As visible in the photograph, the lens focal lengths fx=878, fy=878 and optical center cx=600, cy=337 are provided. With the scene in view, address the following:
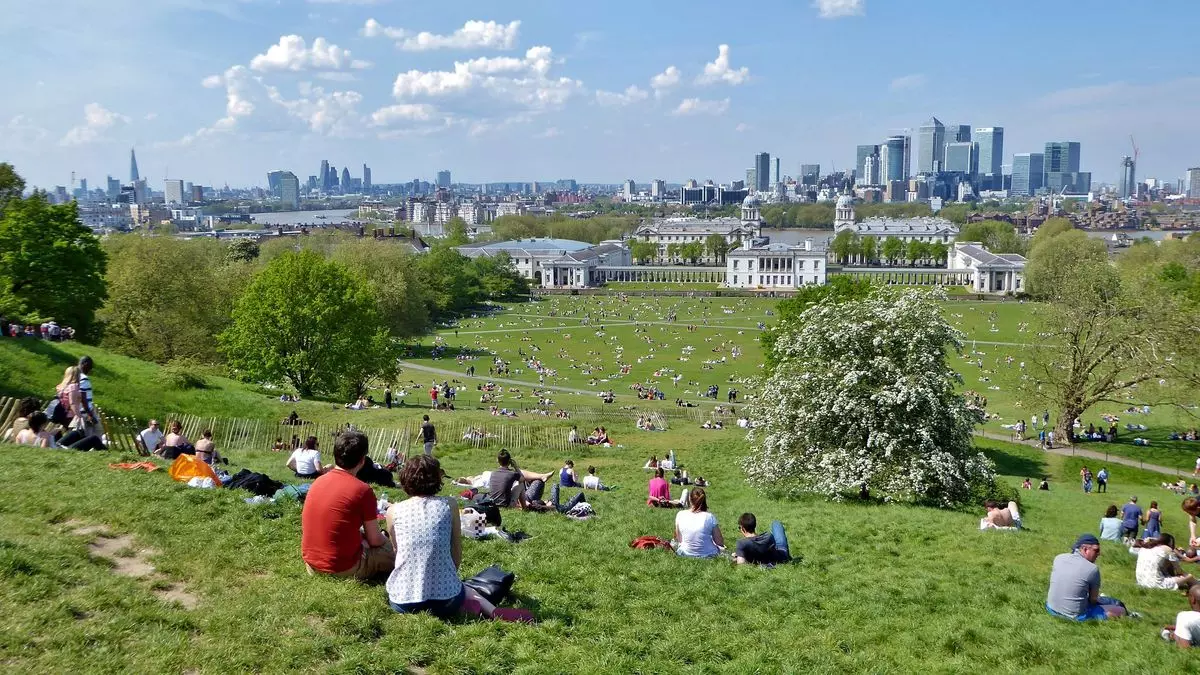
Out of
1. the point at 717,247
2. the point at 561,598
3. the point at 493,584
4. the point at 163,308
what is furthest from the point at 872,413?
the point at 717,247

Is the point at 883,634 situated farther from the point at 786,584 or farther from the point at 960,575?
the point at 960,575

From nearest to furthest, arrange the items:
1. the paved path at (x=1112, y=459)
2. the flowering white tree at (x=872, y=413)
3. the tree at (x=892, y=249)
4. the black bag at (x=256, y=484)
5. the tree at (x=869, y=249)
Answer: the black bag at (x=256, y=484) → the flowering white tree at (x=872, y=413) → the paved path at (x=1112, y=459) → the tree at (x=892, y=249) → the tree at (x=869, y=249)

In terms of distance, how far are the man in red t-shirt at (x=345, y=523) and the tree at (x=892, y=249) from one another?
13891 centimetres

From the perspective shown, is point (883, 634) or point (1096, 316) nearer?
point (883, 634)

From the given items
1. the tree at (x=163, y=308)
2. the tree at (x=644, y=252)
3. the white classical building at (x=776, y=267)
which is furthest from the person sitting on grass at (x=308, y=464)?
the tree at (x=644, y=252)

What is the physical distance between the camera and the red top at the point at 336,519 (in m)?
6.52

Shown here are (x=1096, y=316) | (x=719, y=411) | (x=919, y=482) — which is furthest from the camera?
(x=719, y=411)

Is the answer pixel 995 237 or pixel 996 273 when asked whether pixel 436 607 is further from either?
pixel 995 237

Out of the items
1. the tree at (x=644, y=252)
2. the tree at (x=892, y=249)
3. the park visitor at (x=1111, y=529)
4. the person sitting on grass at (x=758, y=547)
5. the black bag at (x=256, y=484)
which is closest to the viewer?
the person sitting on grass at (x=758, y=547)

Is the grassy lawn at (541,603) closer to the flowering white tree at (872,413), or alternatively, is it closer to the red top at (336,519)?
the red top at (336,519)

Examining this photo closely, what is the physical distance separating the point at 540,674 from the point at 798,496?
1156cm

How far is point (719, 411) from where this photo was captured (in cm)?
3369

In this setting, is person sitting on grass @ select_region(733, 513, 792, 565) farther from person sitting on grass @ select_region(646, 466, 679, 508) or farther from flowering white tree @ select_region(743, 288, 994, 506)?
flowering white tree @ select_region(743, 288, 994, 506)

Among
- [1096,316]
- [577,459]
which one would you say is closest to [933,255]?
[1096,316]
